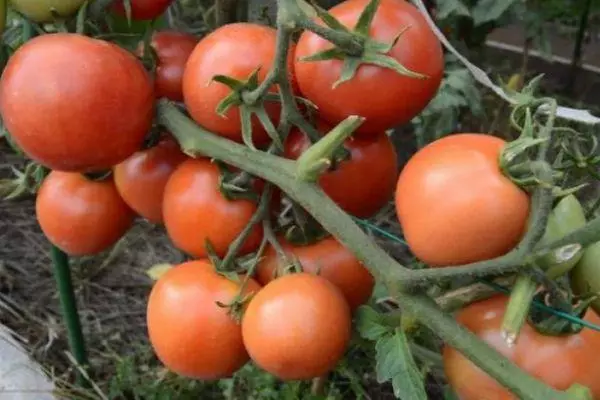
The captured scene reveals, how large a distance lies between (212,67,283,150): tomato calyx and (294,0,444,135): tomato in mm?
38

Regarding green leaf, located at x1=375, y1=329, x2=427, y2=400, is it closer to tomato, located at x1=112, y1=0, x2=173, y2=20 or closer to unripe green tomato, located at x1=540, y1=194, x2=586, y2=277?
unripe green tomato, located at x1=540, y1=194, x2=586, y2=277

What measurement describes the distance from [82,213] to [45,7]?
0.73 ft

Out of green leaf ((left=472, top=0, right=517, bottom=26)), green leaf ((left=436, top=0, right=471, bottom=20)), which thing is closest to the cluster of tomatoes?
green leaf ((left=436, top=0, right=471, bottom=20))

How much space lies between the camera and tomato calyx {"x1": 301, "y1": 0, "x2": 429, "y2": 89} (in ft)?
2.15

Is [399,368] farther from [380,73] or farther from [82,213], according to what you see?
[82,213]

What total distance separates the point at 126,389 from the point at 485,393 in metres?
1.00

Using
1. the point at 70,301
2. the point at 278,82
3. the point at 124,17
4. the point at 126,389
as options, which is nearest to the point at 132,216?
the point at 124,17

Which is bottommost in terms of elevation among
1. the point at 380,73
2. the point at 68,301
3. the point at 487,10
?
the point at 68,301

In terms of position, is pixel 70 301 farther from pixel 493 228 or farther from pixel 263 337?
pixel 493 228

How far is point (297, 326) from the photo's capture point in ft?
2.23

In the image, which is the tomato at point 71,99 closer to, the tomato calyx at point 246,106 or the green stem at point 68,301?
the tomato calyx at point 246,106

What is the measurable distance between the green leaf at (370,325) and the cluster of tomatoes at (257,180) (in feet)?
0.05

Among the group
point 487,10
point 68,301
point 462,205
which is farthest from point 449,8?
point 462,205

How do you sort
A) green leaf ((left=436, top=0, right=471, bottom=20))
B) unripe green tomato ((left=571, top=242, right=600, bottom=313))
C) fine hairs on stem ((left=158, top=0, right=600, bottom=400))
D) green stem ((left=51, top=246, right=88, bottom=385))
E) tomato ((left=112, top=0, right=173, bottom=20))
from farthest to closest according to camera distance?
green leaf ((left=436, top=0, right=471, bottom=20)) < green stem ((left=51, top=246, right=88, bottom=385)) < tomato ((left=112, top=0, right=173, bottom=20)) < unripe green tomato ((left=571, top=242, right=600, bottom=313)) < fine hairs on stem ((left=158, top=0, right=600, bottom=400))
